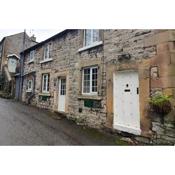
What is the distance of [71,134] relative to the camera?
6.41m

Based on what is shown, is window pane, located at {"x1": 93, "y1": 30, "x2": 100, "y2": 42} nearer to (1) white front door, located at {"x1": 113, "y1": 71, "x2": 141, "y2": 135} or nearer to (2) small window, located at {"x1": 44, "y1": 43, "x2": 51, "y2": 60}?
(1) white front door, located at {"x1": 113, "y1": 71, "x2": 141, "y2": 135}

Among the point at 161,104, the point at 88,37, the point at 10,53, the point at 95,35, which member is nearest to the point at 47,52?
the point at 88,37

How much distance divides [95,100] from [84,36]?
3.65 meters

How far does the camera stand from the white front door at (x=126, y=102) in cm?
611

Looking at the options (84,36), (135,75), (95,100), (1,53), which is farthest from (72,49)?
(1,53)

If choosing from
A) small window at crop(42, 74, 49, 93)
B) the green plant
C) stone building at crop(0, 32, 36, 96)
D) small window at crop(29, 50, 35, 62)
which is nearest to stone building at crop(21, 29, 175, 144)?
the green plant

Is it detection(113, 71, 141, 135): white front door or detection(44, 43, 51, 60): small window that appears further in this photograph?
detection(44, 43, 51, 60): small window

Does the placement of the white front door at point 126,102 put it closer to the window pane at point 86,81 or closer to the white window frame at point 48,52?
the window pane at point 86,81

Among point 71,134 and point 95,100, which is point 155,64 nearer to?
point 95,100

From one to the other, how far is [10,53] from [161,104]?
28.2 m

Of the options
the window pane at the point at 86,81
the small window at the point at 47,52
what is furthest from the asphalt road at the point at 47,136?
the small window at the point at 47,52

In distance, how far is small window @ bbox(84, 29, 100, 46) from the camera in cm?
834

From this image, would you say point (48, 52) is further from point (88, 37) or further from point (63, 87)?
point (88, 37)

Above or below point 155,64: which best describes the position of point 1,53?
above
